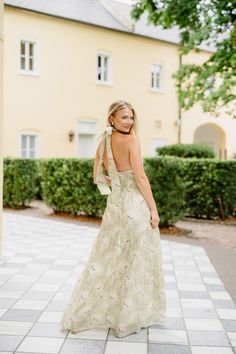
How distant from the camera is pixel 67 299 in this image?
17.2 feet

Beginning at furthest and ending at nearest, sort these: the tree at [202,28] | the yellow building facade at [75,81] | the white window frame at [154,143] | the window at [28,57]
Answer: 1. the white window frame at [154,143]
2. the window at [28,57]
3. the yellow building facade at [75,81]
4. the tree at [202,28]

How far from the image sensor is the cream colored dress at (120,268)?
13.8 ft

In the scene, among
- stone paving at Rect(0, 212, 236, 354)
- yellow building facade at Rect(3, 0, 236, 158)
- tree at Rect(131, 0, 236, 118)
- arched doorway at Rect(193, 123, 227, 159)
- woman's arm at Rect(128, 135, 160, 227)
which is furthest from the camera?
arched doorway at Rect(193, 123, 227, 159)

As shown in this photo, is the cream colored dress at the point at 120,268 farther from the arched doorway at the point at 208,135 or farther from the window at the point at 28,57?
the arched doorway at the point at 208,135

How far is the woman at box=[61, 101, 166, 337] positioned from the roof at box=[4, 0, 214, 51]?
14589mm

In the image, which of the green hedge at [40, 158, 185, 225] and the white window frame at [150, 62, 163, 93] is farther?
the white window frame at [150, 62, 163, 93]

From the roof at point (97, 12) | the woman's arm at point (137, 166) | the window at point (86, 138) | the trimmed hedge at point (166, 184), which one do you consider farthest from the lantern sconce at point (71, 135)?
the woman's arm at point (137, 166)

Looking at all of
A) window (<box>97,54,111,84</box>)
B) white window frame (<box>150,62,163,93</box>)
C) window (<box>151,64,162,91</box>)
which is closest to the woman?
window (<box>97,54,111,84</box>)

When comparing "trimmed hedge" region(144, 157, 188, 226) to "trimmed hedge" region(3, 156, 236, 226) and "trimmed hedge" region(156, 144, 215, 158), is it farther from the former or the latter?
"trimmed hedge" region(156, 144, 215, 158)

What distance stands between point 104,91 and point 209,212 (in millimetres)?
10342

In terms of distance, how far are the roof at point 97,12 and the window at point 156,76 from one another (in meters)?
1.27

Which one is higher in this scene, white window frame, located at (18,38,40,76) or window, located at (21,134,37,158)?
white window frame, located at (18,38,40,76)

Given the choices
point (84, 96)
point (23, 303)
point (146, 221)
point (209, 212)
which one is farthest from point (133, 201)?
point (84, 96)

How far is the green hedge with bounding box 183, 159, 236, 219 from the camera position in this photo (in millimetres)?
11938
